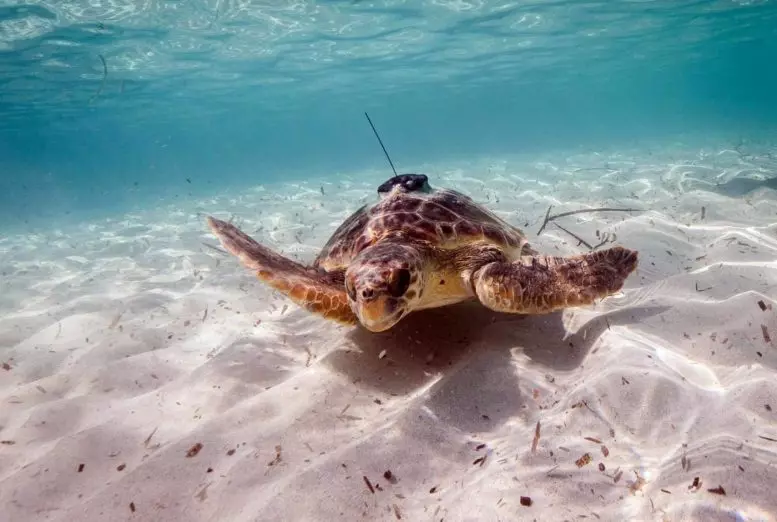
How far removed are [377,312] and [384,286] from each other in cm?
17

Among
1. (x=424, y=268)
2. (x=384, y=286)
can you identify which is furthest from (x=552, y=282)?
(x=384, y=286)

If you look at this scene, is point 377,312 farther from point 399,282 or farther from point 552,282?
point 552,282

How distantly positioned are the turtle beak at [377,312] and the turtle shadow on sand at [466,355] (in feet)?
1.84

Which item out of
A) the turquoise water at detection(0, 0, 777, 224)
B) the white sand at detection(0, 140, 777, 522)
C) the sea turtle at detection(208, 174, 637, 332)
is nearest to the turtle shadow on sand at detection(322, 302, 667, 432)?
the white sand at detection(0, 140, 777, 522)

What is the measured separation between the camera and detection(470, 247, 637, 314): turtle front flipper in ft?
9.74

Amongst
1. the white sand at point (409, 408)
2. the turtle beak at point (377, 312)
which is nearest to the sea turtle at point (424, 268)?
the turtle beak at point (377, 312)

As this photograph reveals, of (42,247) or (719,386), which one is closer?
(719,386)

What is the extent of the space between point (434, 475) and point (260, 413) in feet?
4.02

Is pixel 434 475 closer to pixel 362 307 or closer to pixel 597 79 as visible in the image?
pixel 362 307

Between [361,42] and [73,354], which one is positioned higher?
[361,42]

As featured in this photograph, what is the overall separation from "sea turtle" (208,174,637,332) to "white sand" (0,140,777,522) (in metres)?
0.45

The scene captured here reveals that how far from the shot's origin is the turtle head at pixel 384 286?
8.68 feet

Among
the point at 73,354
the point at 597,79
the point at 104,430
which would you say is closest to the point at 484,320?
the point at 104,430

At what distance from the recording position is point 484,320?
147 inches
